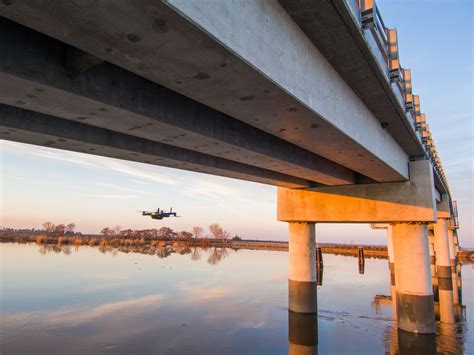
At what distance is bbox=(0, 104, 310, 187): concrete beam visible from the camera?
7.48 m

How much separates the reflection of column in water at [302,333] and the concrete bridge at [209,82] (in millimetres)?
7984

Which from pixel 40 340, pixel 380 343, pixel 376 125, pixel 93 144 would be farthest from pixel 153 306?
pixel 376 125

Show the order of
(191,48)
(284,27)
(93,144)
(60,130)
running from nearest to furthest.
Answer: (191,48)
(284,27)
(60,130)
(93,144)

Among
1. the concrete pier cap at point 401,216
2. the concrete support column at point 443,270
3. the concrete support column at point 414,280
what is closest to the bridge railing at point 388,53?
the concrete pier cap at point 401,216

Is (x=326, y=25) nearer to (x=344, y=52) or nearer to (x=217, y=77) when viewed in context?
(x=344, y=52)

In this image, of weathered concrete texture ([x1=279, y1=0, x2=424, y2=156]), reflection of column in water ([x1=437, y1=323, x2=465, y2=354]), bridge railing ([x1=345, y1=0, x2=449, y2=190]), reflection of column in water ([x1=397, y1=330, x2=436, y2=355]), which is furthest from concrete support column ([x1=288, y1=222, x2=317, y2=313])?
weathered concrete texture ([x1=279, y1=0, x2=424, y2=156])

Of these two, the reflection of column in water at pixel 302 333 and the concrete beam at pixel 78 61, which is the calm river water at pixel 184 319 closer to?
the reflection of column in water at pixel 302 333

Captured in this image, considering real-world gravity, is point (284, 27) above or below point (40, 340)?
above

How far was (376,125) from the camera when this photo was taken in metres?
11.2

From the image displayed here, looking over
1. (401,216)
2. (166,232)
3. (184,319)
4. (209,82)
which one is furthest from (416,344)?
(166,232)

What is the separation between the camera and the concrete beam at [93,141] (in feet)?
24.5

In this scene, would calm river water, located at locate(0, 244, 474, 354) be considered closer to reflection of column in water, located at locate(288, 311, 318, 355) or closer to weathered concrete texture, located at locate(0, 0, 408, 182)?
reflection of column in water, located at locate(288, 311, 318, 355)

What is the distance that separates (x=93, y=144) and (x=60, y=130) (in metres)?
0.96

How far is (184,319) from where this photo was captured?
19.2 metres
